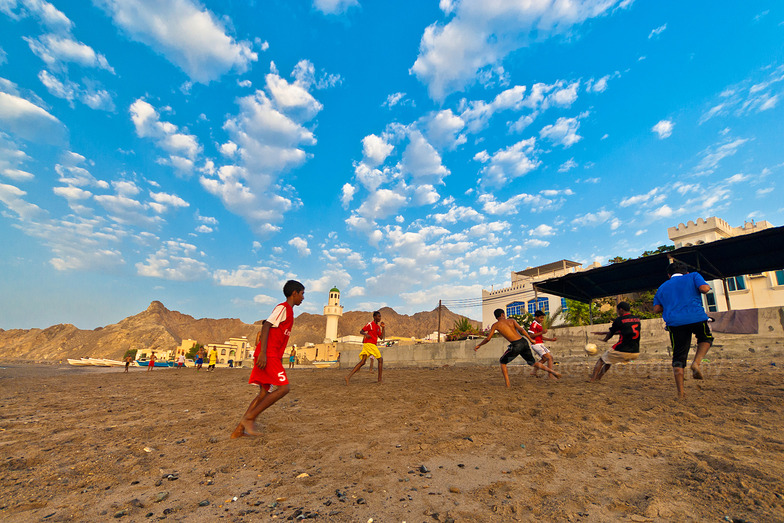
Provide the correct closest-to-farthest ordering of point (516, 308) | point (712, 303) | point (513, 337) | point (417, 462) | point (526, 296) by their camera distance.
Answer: point (417, 462) → point (513, 337) → point (712, 303) → point (526, 296) → point (516, 308)

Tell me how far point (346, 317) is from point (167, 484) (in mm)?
186708

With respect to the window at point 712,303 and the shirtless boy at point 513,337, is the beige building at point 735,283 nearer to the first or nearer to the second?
the window at point 712,303

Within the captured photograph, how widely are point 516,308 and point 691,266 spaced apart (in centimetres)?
2183

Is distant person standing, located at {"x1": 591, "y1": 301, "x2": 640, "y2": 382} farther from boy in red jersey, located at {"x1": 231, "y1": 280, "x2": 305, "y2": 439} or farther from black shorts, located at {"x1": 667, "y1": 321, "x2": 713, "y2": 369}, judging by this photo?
boy in red jersey, located at {"x1": 231, "y1": 280, "x2": 305, "y2": 439}

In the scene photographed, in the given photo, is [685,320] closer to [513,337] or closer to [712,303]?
[513,337]

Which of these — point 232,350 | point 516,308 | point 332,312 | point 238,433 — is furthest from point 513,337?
point 232,350

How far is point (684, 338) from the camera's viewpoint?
18.1 ft

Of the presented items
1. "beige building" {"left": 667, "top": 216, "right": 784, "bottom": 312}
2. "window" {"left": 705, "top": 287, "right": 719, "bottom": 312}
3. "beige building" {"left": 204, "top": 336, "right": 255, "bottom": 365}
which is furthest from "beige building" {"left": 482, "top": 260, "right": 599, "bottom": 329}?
"beige building" {"left": 204, "top": 336, "right": 255, "bottom": 365}

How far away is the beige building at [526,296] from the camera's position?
3158 centimetres

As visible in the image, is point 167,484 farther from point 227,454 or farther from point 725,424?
point 725,424

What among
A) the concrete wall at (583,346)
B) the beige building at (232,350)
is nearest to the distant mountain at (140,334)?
the beige building at (232,350)

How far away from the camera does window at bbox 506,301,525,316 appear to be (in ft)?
110

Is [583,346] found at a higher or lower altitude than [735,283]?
lower

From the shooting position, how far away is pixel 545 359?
8523mm
